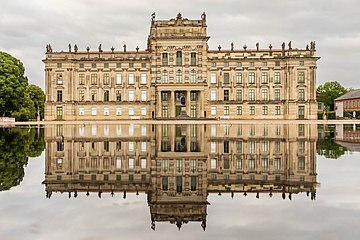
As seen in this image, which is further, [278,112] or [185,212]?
[278,112]

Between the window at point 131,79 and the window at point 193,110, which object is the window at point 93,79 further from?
the window at point 193,110

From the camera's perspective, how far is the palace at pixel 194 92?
67812mm

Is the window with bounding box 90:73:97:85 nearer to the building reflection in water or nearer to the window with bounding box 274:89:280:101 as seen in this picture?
the window with bounding box 274:89:280:101

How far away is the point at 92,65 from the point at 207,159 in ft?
200

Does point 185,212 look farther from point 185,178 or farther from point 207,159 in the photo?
point 207,159

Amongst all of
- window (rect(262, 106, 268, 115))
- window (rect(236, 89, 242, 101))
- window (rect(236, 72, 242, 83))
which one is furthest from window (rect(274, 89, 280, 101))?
window (rect(236, 72, 242, 83))

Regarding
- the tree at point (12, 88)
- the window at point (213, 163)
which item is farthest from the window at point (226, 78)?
the window at point (213, 163)

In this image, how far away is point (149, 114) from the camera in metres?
68.2

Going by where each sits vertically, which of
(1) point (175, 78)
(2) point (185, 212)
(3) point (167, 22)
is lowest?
(2) point (185, 212)

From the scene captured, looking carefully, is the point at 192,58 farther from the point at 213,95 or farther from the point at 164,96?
the point at 164,96

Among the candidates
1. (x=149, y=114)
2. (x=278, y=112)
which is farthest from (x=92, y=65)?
(x=278, y=112)

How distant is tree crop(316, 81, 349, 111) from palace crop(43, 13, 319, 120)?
5551cm

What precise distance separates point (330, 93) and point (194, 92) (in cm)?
6871

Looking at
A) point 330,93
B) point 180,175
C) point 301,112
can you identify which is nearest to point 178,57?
point 301,112
